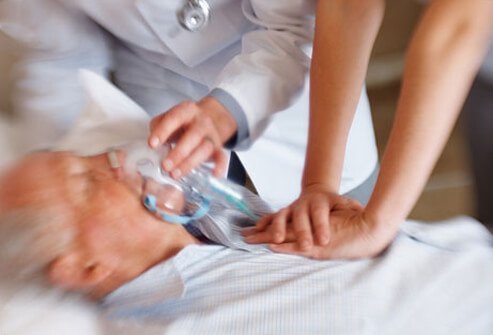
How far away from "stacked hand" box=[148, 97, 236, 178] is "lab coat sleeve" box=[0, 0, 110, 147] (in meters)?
0.39

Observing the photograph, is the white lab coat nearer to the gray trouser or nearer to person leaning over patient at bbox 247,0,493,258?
person leaning over patient at bbox 247,0,493,258

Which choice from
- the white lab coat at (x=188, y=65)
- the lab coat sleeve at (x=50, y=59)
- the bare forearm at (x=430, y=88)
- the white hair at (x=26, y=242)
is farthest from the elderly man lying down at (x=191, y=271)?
the lab coat sleeve at (x=50, y=59)

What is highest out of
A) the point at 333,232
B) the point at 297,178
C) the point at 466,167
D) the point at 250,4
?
the point at 250,4

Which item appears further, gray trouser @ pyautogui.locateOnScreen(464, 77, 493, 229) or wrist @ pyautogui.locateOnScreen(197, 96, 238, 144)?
gray trouser @ pyautogui.locateOnScreen(464, 77, 493, 229)

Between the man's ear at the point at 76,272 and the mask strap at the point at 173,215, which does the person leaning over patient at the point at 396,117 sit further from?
the man's ear at the point at 76,272

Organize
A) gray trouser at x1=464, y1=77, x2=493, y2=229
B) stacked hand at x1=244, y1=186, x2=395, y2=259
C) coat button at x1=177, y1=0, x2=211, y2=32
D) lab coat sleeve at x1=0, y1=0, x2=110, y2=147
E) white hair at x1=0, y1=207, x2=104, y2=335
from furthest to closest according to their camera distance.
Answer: gray trouser at x1=464, y1=77, x2=493, y2=229
lab coat sleeve at x1=0, y1=0, x2=110, y2=147
coat button at x1=177, y1=0, x2=211, y2=32
stacked hand at x1=244, y1=186, x2=395, y2=259
white hair at x1=0, y1=207, x2=104, y2=335

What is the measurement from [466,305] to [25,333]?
0.63 metres

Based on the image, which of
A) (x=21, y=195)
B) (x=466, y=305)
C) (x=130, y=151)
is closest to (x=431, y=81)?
(x=466, y=305)

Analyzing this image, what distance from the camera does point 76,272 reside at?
0.91 metres

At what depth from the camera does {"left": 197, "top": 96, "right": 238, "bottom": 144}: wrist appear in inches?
42.0

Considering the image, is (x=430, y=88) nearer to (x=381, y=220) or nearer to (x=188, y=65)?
(x=381, y=220)

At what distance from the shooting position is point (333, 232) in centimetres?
99

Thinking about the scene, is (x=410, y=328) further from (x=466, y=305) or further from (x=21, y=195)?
(x=21, y=195)

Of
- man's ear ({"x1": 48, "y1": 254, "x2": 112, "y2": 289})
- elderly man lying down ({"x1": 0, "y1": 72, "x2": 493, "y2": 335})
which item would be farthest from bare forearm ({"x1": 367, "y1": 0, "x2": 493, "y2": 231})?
man's ear ({"x1": 48, "y1": 254, "x2": 112, "y2": 289})
